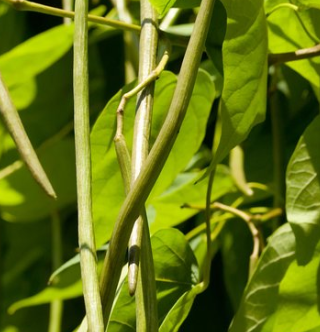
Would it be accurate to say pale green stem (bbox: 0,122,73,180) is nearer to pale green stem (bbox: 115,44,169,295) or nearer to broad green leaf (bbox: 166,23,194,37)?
broad green leaf (bbox: 166,23,194,37)

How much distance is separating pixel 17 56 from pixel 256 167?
23 centimetres

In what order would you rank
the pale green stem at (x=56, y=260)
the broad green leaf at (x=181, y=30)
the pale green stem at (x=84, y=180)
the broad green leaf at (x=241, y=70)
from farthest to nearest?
the pale green stem at (x=56, y=260) → the broad green leaf at (x=181, y=30) → the broad green leaf at (x=241, y=70) → the pale green stem at (x=84, y=180)

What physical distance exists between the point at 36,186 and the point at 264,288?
0.35 m

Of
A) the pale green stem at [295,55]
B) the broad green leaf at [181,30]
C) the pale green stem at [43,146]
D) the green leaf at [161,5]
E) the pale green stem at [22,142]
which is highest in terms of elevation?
the green leaf at [161,5]

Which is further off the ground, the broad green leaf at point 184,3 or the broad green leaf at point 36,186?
the broad green leaf at point 184,3

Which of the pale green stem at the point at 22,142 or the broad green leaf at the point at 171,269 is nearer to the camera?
the pale green stem at the point at 22,142

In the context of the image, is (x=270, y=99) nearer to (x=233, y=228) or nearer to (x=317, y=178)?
(x=233, y=228)

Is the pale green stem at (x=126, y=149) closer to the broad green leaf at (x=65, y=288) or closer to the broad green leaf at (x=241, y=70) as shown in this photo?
the broad green leaf at (x=241, y=70)

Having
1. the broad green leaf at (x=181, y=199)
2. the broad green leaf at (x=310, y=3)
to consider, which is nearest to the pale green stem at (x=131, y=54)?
the broad green leaf at (x=181, y=199)

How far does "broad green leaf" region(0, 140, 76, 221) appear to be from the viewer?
0.84 meters

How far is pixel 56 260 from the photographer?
856 mm

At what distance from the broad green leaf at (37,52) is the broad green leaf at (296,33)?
220 millimetres

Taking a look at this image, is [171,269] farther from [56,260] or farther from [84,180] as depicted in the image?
[56,260]

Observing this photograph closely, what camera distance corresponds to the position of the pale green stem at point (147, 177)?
372 mm
